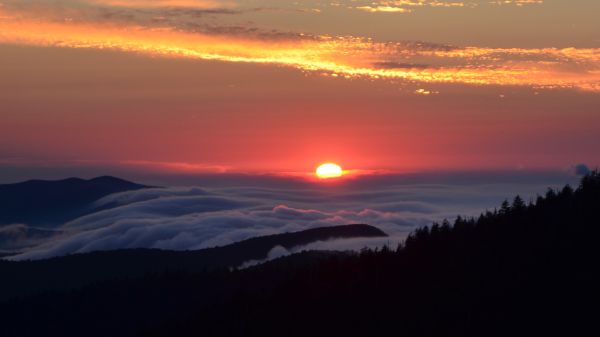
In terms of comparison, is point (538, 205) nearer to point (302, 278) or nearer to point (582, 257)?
point (582, 257)

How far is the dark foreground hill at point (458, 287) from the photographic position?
134625 millimetres

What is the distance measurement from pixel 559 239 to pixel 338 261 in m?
45.4

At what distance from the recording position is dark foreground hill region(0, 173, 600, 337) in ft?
442

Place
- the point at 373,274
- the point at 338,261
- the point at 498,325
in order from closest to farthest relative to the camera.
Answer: the point at 498,325 < the point at 373,274 < the point at 338,261

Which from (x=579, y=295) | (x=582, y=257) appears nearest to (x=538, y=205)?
(x=582, y=257)

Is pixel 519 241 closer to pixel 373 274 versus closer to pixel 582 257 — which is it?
pixel 582 257

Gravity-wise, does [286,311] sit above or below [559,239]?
below

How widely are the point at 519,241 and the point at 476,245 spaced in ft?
34.4

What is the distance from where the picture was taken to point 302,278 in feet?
611

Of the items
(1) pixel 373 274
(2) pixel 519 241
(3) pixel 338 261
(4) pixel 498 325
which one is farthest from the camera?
(3) pixel 338 261

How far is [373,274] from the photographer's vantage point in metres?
171

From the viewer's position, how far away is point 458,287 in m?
150

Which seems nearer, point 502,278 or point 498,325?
point 498,325

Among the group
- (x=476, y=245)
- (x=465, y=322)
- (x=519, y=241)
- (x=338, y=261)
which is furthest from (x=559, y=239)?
(x=338, y=261)
